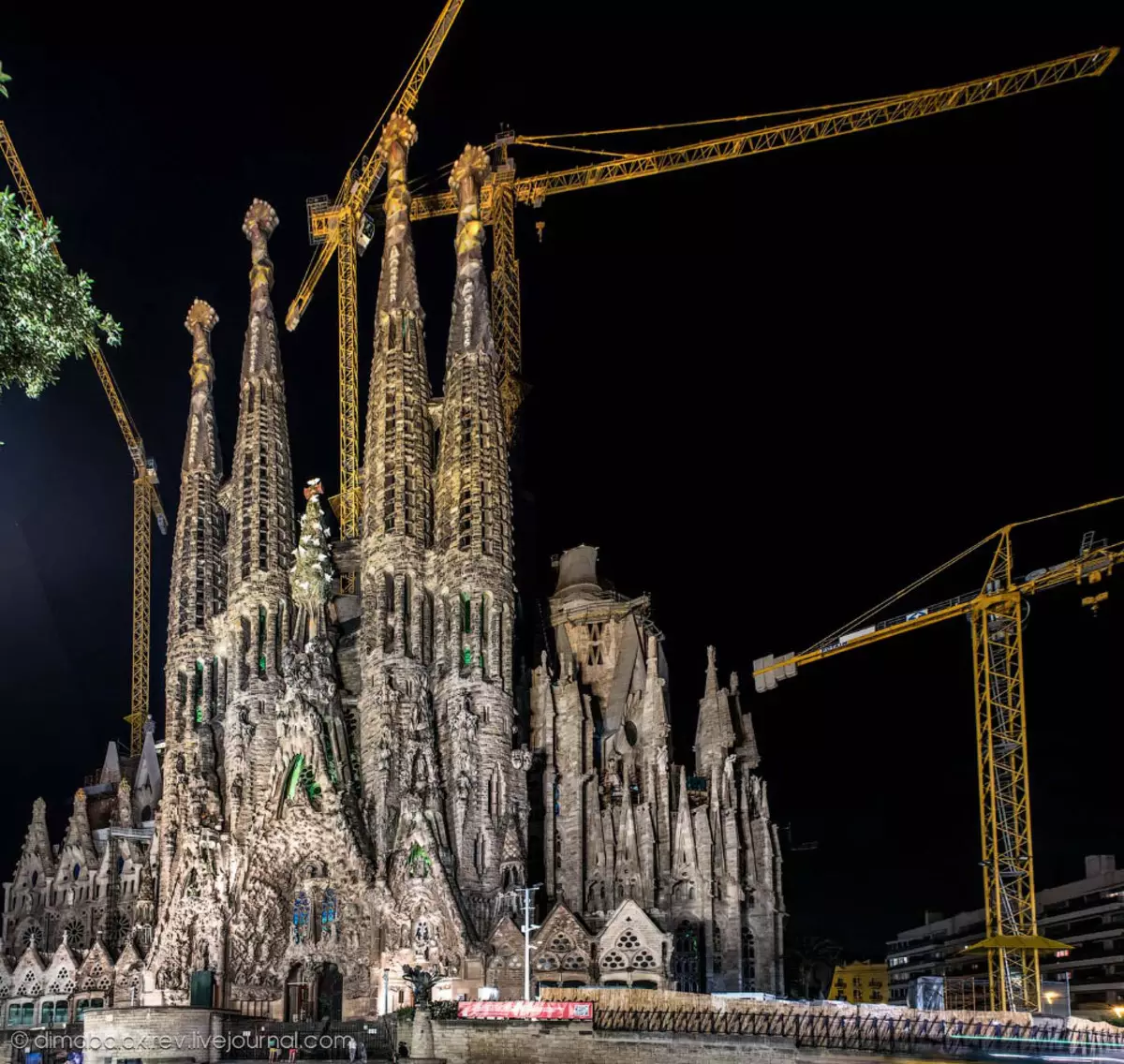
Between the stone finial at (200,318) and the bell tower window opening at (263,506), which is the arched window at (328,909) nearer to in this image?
the bell tower window opening at (263,506)

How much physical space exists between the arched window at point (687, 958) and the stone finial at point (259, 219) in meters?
53.9

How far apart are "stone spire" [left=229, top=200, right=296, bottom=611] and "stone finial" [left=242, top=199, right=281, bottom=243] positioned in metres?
4.02

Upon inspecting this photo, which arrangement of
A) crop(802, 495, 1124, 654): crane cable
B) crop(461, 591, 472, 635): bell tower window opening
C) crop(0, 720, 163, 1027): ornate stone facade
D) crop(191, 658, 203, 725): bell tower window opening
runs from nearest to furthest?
crop(802, 495, 1124, 654): crane cable, crop(461, 591, 472, 635): bell tower window opening, crop(0, 720, 163, 1027): ornate stone facade, crop(191, 658, 203, 725): bell tower window opening

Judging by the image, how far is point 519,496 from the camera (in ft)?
313

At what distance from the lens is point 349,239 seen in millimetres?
107438

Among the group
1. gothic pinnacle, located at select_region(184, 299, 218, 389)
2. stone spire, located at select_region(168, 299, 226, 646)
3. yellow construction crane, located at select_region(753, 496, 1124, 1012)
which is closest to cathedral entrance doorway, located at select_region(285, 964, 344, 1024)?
stone spire, located at select_region(168, 299, 226, 646)

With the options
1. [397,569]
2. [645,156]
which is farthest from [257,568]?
[645,156]

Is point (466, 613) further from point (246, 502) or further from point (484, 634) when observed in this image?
point (246, 502)

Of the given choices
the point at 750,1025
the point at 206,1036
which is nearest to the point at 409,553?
the point at 206,1036

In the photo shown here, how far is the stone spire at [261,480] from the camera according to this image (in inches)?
3273

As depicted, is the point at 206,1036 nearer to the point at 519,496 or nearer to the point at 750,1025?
the point at 750,1025

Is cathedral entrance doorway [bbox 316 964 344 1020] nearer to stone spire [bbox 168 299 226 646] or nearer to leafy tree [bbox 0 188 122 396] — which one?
stone spire [bbox 168 299 226 646]

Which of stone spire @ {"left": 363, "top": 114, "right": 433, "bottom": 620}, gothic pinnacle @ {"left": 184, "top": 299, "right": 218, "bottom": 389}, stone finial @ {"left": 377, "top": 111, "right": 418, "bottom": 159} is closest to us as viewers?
stone spire @ {"left": 363, "top": 114, "right": 433, "bottom": 620}

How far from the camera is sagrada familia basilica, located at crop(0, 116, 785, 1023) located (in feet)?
234
